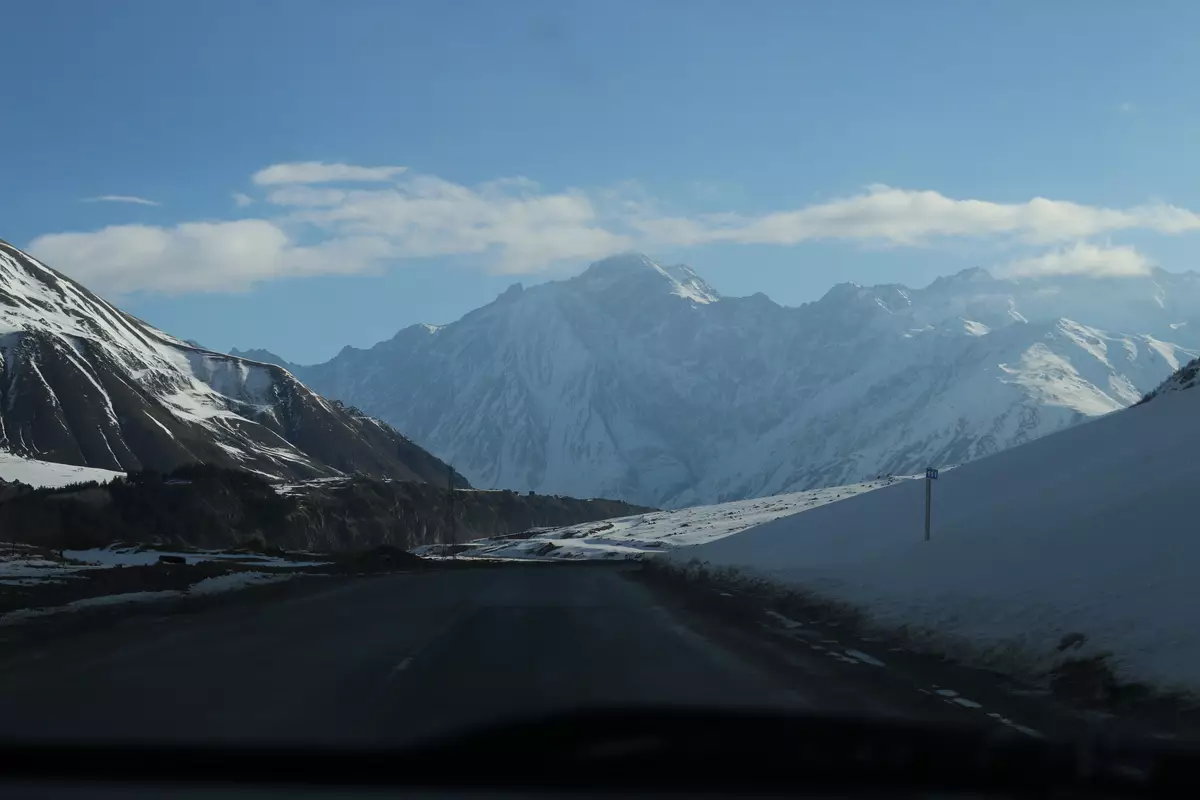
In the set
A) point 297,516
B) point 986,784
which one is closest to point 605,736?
point 986,784

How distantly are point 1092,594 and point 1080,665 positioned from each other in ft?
9.86

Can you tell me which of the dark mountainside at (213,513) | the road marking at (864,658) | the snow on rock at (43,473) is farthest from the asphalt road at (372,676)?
Answer: the snow on rock at (43,473)

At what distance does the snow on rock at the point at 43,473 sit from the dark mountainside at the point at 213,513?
35.1 ft

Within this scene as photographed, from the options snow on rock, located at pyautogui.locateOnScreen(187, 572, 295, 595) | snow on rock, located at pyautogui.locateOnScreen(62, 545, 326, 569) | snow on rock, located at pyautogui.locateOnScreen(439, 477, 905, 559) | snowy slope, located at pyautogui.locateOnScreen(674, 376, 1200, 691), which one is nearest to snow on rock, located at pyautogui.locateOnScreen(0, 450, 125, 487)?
snow on rock, located at pyautogui.locateOnScreen(439, 477, 905, 559)

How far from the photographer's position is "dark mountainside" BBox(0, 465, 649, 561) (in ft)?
366

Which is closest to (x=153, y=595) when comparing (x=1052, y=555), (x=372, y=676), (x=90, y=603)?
(x=90, y=603)

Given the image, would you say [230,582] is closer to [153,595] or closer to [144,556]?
[153,595]

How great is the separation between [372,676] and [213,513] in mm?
117289

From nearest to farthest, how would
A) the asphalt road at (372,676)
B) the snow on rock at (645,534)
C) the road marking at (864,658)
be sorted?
the asphalt road at (372,676), the road marking at (864,658), the snow on rock at (645,534)

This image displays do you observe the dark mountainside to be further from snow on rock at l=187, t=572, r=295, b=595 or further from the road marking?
the road marking

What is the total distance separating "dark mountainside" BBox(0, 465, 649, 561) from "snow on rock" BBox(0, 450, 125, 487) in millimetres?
10684

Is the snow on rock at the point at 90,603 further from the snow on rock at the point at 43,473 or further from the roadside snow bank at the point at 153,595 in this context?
the snow on rock at the point at 43,473

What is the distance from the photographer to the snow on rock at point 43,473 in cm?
13662

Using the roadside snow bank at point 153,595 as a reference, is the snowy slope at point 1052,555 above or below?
above
